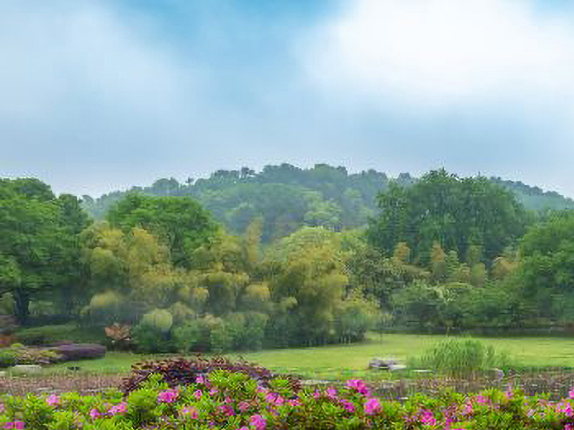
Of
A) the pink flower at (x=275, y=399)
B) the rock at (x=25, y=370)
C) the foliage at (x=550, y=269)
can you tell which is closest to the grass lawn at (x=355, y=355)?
the rock at (x=25, y=370)

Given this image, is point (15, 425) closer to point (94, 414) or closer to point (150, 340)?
point (94, 414)

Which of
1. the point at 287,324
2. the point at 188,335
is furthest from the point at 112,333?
the point at 287,324

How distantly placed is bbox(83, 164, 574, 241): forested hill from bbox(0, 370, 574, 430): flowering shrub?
182 feet

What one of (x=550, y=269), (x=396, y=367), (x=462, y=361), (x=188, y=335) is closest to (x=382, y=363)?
(x=396, y=367)

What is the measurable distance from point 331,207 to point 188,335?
65.3 m

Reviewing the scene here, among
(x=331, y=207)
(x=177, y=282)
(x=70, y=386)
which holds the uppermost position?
(x=331, y=207)

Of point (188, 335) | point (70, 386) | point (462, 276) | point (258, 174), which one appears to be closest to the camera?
point (70, 386)

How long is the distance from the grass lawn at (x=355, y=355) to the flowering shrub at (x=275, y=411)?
37.1 ft

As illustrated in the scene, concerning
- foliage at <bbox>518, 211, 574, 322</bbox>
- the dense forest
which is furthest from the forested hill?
foliage at <bbox>518, 211, 574, 322</bbox>

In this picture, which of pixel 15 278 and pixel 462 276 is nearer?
pixel 15 278

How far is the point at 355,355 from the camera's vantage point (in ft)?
77.0

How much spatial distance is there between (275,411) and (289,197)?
86.8 metres

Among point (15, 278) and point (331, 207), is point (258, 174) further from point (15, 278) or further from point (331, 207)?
point (15, 278)

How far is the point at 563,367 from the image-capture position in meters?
18.8
